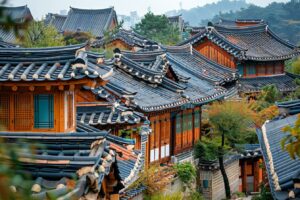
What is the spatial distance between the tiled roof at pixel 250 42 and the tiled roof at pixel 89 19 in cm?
2193

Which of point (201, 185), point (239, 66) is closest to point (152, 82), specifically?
point (201, 185)

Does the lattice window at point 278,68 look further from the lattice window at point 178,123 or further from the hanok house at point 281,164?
the hanok house at point 281,164

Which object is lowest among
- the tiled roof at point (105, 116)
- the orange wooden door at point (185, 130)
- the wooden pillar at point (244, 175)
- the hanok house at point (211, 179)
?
the wooden pillar at point (244, 175)

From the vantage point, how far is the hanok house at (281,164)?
746 centimetres

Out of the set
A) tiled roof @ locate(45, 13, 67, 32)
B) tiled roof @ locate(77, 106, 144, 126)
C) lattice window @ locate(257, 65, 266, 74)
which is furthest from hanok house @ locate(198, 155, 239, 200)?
tiled roof @ locate(45, 13, 67, 32)

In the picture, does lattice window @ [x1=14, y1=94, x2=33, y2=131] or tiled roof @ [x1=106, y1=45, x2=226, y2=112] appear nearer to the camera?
lattice window @ [x1=14, y1=94, x2=33, y2=131]

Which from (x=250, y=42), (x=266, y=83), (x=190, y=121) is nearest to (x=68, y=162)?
(x=190, y=121)

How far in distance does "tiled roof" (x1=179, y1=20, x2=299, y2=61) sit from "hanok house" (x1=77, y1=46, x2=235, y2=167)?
11.8 meters

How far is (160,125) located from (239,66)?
21.4 meters

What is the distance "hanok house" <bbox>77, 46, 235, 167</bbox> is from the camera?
24.9 meters

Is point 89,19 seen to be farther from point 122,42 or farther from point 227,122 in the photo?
point 227,122

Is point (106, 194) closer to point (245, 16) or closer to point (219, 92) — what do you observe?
point (219, 92)

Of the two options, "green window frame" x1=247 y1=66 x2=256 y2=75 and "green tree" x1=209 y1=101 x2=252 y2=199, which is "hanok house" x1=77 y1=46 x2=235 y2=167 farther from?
"green window frame" x1=247 y1=66 x2=256 y2=75

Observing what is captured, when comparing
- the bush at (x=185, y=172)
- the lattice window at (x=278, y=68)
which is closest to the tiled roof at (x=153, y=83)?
the bush at (x=185, y=172)
